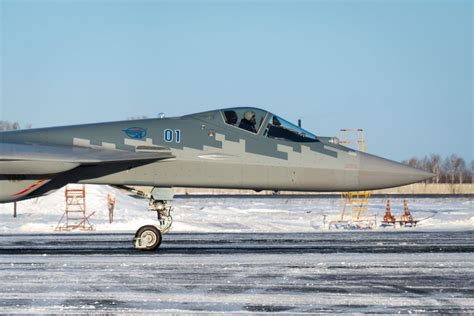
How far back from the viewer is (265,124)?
64.2ft

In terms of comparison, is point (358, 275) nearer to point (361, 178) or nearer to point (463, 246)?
point (361, 178)

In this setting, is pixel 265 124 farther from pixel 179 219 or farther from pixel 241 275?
pixel 179 219

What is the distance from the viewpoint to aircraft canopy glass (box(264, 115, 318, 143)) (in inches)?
768

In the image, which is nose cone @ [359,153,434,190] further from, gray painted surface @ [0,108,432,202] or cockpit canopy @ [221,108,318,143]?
cockpit canopy @ [221,108,318,143]

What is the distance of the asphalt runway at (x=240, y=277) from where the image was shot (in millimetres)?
11172

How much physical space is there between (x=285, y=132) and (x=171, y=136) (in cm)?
266

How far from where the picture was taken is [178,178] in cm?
1931

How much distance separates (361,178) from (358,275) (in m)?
5.52

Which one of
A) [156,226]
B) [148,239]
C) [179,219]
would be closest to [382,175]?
[156,226]

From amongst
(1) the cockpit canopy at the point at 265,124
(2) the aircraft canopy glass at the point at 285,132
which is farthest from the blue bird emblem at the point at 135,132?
(2) the aircraft canopy glass at the point at 285,132

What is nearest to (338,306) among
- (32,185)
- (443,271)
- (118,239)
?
(443,271)

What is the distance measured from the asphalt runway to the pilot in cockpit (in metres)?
2.84

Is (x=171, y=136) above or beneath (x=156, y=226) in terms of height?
above

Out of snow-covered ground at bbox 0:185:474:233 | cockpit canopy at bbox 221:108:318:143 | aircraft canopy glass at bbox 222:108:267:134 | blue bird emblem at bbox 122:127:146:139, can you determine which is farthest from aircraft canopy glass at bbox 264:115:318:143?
snow-covered ground at bbox 0:185:474:233
